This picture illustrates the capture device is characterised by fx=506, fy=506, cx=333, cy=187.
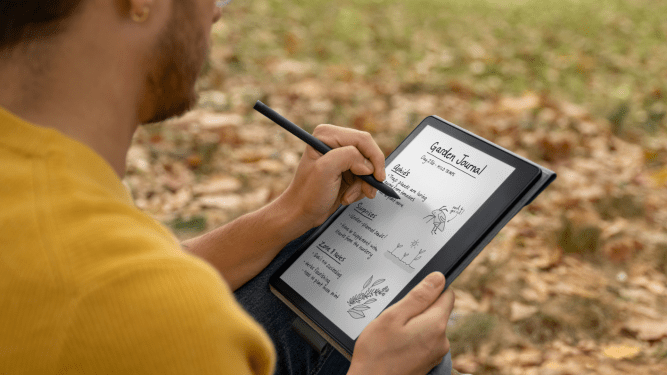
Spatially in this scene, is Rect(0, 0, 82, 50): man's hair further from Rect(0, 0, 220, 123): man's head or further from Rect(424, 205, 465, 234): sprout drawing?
Rect(424, 205, 465, 234): sprout drawing

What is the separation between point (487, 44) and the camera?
3.81m

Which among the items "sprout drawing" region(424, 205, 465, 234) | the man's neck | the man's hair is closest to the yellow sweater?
the man's neck

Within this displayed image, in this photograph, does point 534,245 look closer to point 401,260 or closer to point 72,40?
point 401,260

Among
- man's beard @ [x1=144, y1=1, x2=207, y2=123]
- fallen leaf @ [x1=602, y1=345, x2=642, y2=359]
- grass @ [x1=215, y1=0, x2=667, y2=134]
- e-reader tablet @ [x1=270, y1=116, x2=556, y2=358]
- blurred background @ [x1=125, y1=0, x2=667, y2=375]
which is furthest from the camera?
grass @ [x1=215, y1=0, x2=667, y2=134]

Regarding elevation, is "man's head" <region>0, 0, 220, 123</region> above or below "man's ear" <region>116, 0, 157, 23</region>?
below

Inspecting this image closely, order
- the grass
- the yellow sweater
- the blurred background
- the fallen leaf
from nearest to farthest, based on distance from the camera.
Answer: the yellow sweater, the fallen leaf, the blurred background, the grass

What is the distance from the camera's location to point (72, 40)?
0.80 meters

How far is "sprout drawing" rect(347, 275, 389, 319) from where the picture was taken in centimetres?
108

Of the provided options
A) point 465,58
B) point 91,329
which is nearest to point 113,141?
point 91,329

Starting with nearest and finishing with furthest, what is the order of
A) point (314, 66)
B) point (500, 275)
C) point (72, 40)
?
point (72, 40) < point (500, 275) < point (314, 66)

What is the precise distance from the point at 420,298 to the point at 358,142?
413 millimetres

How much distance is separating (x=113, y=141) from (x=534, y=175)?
0.83 m

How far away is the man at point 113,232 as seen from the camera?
23.4 inches

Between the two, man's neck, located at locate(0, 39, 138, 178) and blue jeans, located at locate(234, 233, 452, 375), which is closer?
man's neck, located at locate(0, 39, 138, 178)
